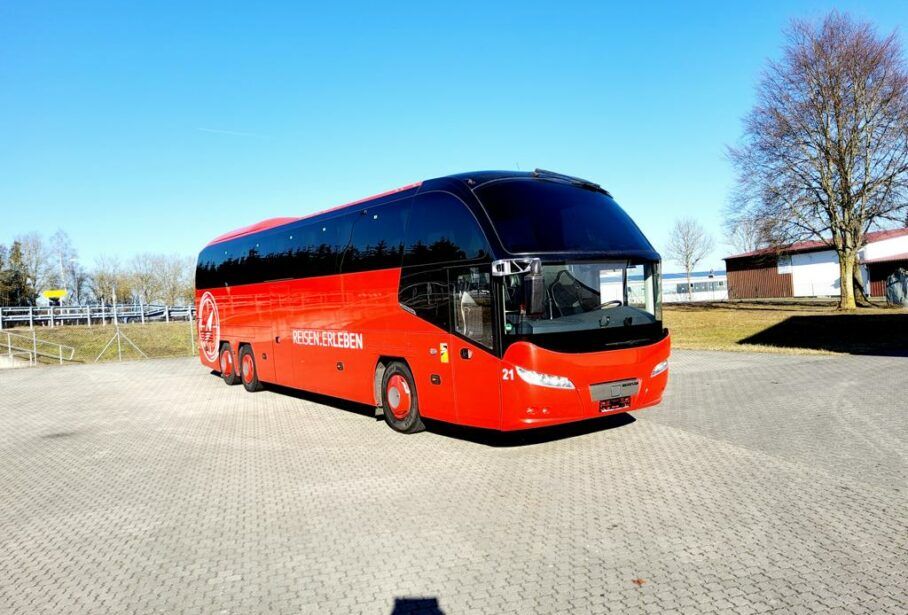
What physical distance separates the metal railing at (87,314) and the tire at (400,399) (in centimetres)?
2760

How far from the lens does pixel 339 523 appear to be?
546cm

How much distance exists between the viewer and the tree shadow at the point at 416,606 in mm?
3783

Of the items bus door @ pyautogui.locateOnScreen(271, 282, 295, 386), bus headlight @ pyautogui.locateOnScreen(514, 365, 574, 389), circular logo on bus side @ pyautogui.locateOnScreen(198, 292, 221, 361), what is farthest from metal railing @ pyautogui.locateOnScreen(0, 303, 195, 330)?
bus headlight @ pyautogui.locateOnScreen(514, 365, 574, 389)

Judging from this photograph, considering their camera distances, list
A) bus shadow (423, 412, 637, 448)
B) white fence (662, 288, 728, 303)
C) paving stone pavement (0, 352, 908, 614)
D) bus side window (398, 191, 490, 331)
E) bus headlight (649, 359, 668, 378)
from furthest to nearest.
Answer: white fence (662, 288, 728, 303) → bus shadow (423, 412, 637, 448) → bus headlight (649, 359, 668, 378) → bus side window (398, 191, 490, 331) → paving stone pavement (0, 352, 908, 614)

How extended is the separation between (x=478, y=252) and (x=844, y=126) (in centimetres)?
3243

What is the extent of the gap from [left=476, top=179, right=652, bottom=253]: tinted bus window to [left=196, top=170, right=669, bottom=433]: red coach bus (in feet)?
0.06

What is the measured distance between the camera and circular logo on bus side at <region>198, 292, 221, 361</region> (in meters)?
16.4

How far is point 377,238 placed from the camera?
957cm

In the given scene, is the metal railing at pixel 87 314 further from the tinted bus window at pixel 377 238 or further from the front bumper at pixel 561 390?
the front bumper at pixel 561 390

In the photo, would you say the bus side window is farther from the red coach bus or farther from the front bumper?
the front bumper

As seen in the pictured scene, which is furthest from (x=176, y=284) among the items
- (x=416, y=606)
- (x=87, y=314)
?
(x=416, y=606)

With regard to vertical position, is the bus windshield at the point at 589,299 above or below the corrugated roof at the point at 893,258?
below

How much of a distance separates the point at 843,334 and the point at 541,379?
64.8 feet

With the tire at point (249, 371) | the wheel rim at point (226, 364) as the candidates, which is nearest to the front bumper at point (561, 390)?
the tire at point (249, 371)
